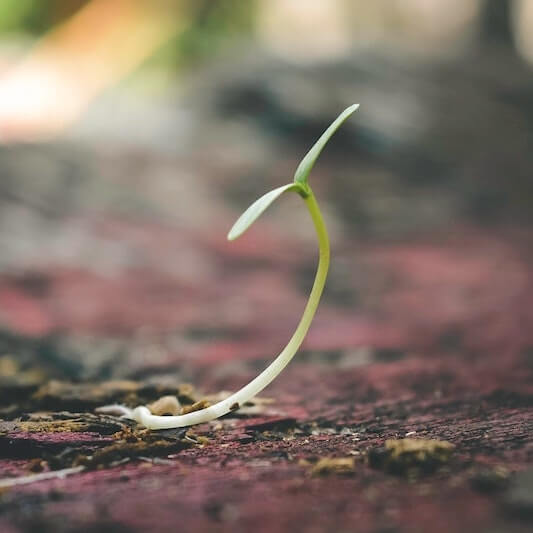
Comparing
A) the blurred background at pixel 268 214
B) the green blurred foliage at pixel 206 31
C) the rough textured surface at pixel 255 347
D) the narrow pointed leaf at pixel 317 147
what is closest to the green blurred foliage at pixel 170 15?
the green blurred foliage at pixel 206 31

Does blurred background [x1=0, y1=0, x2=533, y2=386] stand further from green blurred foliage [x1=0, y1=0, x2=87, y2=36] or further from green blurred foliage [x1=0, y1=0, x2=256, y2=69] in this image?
green blurred foliage [x1=0, y1=0, x2=87, y2=36]

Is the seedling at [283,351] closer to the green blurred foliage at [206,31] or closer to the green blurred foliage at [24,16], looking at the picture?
the green blurred foliage at [206,31]

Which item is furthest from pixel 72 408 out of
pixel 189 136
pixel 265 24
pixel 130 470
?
pixel 265 24

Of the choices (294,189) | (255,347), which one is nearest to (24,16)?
(255,347)

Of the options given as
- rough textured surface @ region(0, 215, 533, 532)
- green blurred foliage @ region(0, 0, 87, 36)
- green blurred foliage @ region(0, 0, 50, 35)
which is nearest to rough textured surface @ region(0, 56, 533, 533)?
rough textured surface @ region(0, 215, 533, 532)

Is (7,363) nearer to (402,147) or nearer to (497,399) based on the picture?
(497,399)

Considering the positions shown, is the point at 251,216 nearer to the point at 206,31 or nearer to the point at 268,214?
the point at 268,214
